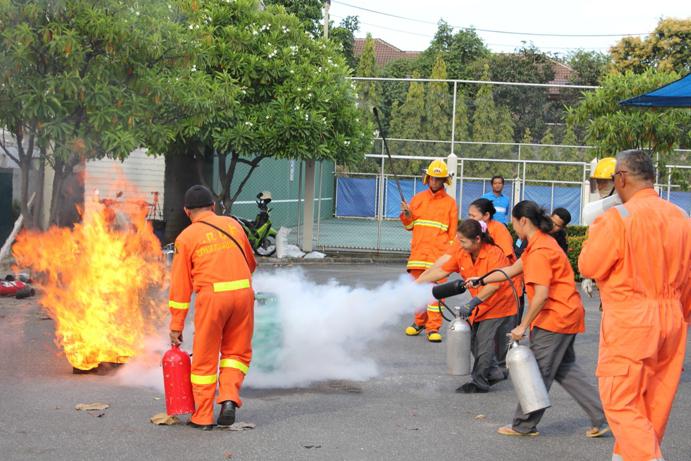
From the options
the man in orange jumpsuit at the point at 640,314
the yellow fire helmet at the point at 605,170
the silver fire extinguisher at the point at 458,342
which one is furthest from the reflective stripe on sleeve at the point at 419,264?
the man in orange jumpsuit at the point at 640,314

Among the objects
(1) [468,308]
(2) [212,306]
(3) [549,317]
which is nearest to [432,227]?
(1) [468,308]

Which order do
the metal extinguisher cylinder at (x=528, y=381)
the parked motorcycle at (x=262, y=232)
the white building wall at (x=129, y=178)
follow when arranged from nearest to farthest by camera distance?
the metal extinguisher cylinder at (x=528, y=381)
the parked motorcycle at (x=262, y=232)
the white building wall at (x=129, y=178)

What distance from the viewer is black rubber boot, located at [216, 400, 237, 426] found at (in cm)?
625

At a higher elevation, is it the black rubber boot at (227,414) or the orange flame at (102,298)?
the orange flame at (102,298)

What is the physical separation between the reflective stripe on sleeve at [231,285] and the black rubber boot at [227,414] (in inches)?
29.5

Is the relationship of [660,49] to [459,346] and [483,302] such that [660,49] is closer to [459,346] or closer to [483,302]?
[483,302]

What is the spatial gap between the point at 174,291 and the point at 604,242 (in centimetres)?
288

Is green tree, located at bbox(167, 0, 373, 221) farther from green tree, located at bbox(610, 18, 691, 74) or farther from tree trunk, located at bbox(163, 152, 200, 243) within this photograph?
green tree, located at bbox(610, 18, 691, 74)

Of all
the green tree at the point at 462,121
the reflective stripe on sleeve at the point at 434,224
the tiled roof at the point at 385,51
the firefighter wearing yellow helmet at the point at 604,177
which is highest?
the tiled roof at the point at 385,51

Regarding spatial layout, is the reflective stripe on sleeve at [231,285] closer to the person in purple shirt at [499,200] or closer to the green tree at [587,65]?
the person in purple shirt at [499,200]

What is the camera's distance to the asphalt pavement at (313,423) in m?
5.80

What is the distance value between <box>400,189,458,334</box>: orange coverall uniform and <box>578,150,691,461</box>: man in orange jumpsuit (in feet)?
17.4

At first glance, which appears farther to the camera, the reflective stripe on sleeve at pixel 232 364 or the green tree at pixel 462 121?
the green tree at pixel 462 121

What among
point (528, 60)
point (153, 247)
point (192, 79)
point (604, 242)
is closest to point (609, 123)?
point (192, 79)
